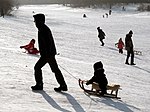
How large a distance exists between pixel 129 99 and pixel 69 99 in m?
1.58

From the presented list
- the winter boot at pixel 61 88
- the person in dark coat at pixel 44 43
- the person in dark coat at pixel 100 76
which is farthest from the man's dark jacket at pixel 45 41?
the person in dark coat at pixel 100 76

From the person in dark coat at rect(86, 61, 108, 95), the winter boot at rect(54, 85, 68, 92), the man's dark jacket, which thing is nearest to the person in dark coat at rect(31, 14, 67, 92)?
the man's dark jacket

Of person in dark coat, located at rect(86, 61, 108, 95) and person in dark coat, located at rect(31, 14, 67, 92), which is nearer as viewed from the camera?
person in dark coat, located at rect(31, 14, 67, 92)

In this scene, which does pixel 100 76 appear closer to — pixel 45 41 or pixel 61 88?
pixel 61 88

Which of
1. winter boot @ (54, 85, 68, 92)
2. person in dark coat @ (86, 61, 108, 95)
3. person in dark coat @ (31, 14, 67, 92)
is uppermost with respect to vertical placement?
person in dark coat @ (31, 14, 67, 92)

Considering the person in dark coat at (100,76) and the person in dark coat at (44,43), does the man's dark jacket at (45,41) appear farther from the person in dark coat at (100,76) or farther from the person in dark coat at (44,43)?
the person in dark coat at (100,76)

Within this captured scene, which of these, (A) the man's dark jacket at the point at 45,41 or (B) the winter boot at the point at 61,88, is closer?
(A) the man's dark jacket at the point at 45,41

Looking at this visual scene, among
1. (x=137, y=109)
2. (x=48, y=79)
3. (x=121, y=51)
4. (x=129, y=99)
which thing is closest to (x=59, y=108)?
(x=137, y=109)

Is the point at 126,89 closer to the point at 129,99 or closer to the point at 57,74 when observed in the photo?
the point at 129,99

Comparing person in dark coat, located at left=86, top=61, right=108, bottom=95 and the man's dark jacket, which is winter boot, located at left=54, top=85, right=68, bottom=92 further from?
the man's dark jacket

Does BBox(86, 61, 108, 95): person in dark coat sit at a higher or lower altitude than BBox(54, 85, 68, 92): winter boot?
higher

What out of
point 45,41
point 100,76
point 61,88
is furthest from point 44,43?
point 100,76

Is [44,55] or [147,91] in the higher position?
[44,55]

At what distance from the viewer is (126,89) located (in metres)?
9.49
